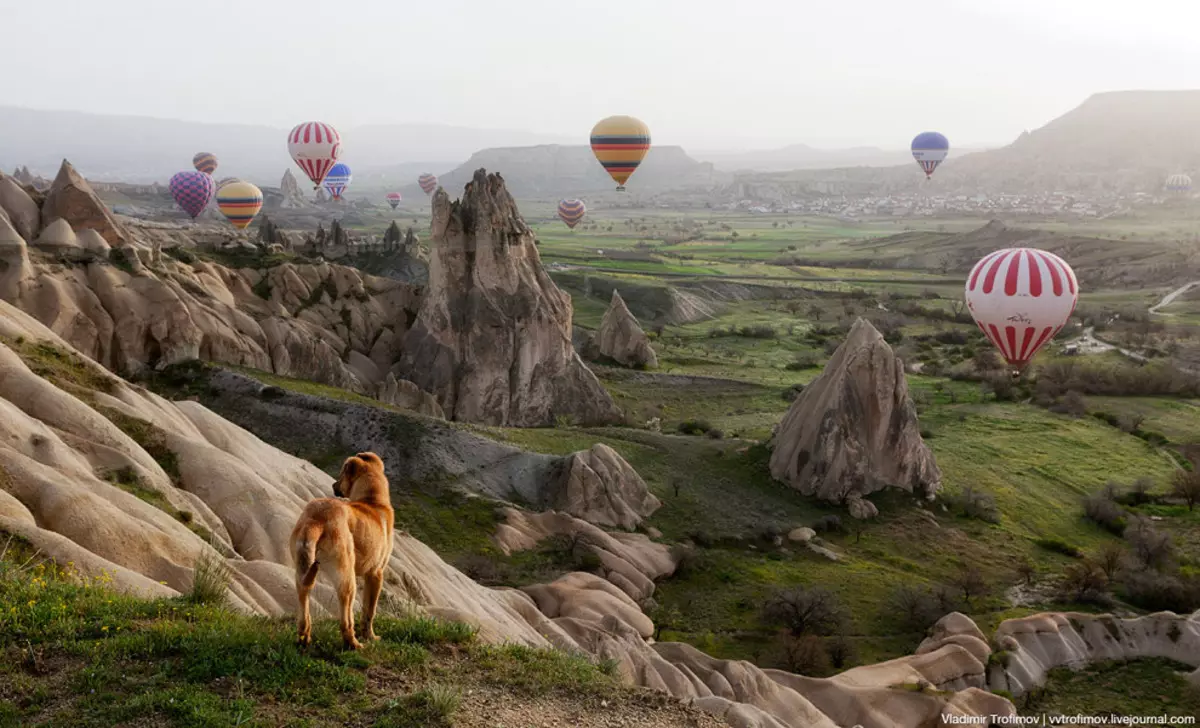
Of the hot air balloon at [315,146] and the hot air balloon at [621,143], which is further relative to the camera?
the hot air balloon at [315,146]

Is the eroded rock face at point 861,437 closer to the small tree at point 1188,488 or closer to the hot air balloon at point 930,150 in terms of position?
the small tree at point 1188,488

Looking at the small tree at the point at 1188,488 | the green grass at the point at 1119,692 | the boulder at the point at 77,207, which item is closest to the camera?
the green grass at the point at 1119,692

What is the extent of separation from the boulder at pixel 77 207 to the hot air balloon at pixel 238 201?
245 feet

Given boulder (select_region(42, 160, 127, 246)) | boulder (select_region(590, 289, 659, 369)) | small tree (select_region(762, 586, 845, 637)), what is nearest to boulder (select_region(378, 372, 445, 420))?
boulder (select_region(42, 160, 127, 246))

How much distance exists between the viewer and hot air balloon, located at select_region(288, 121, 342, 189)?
119188 mm

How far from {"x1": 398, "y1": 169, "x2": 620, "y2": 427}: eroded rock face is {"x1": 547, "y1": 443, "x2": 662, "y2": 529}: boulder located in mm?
18116

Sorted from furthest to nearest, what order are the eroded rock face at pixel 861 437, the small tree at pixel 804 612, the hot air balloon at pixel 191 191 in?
1. the hot air balloon at pixel 191 191
2. the eroded rock face at pixel 861 437
3. the small tree at pixel 804 612

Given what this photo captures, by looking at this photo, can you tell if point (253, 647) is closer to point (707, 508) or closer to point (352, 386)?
point (707, 508)

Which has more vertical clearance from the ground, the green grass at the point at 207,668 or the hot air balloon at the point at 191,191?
the hot air balloon at the point at 191,191

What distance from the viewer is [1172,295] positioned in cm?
12750

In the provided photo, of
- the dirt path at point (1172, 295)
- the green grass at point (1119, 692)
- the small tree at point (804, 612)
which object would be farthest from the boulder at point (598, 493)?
the dirt path at point (1172, 295)

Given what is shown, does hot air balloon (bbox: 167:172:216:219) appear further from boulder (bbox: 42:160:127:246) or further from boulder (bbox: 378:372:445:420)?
boulder (bbox: 378:372:445:420)

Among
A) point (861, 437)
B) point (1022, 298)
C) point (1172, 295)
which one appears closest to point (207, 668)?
point (861, 437)

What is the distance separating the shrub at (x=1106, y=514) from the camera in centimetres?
4866
